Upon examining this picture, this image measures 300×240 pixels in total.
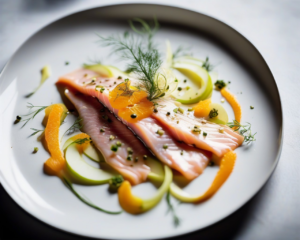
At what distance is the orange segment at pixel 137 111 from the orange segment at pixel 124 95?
0.05 meters

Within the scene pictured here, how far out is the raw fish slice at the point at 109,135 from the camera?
2.94m

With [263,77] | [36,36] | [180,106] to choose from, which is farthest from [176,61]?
[36,36]

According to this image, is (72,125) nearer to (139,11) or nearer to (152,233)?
(152,233)

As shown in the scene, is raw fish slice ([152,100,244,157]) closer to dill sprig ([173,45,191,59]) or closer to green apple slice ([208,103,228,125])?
green apple slice ([208,103,228,125])

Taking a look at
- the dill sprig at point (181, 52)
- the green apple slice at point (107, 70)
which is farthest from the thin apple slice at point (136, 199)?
the dill sprig at point (181, 52)

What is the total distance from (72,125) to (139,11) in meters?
2.24

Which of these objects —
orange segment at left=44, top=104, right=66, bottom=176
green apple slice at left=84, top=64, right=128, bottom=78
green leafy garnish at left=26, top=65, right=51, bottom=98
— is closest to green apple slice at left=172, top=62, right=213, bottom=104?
green apple slice at left=84, top=64, right=128, bottom=78

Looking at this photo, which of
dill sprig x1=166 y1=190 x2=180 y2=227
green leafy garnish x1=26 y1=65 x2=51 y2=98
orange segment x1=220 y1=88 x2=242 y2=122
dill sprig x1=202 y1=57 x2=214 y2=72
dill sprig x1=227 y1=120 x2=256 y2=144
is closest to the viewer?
dill sprig x1=166 y1=190 x2=180 y2=227

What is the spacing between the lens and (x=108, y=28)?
457 centimetres

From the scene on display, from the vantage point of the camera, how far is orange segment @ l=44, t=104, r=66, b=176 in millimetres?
3004

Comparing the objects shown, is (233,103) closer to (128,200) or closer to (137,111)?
(137,111)

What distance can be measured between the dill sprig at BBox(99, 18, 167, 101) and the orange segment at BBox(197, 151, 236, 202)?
107 centimetres

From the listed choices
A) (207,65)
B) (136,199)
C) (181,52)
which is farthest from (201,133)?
(181,52)

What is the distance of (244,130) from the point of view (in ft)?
10.7
